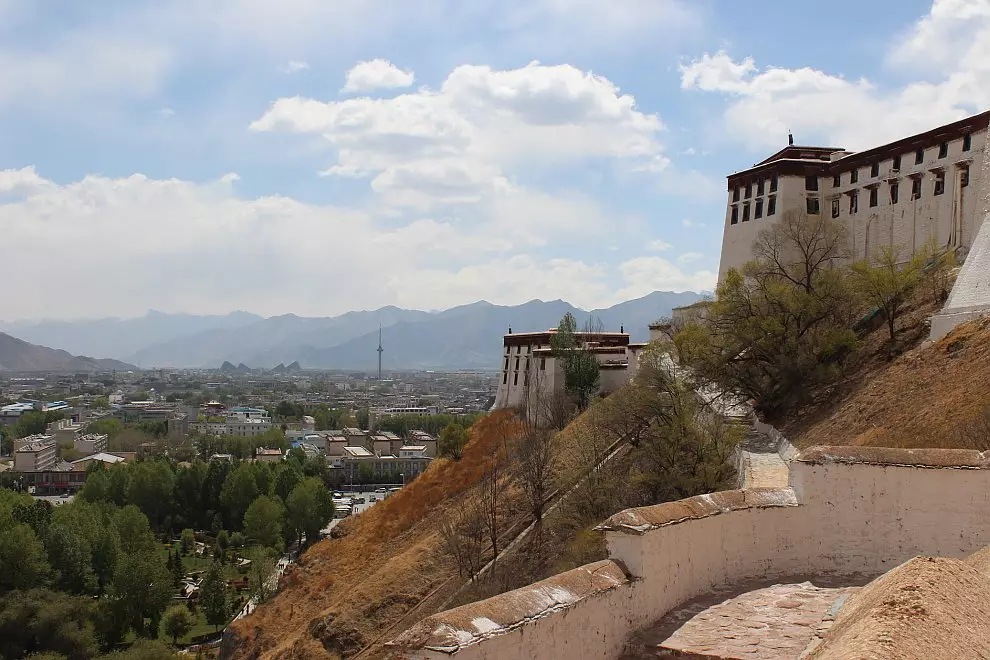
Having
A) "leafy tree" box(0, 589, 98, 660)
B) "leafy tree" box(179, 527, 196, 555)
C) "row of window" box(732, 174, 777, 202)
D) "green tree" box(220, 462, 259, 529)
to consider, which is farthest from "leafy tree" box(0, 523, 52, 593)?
"row of window" box(732, 174, 777, 202)

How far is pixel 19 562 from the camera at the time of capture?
3881cm

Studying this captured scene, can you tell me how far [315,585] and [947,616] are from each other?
28776 mm

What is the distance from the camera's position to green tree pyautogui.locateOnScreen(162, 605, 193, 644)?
127 feet

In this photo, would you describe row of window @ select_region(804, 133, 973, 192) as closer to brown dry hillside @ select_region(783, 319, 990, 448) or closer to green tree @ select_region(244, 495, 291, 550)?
brown dry hillside @ select_region(783, 319, 990, 448)

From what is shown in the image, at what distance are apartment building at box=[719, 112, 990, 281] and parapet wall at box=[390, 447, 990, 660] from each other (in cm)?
2102

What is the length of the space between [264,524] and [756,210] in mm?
34997

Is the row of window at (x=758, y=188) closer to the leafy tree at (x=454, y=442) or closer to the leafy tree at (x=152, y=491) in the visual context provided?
the leafy tree at (x=454, y=442)

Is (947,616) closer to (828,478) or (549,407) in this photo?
(828,478)

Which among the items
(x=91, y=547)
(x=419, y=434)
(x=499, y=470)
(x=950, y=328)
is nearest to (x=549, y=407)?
(x=499, y=470)

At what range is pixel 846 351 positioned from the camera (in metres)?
22.9

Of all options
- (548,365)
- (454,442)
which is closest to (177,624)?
(454,442)

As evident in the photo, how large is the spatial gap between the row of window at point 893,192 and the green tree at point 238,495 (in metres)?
42.7

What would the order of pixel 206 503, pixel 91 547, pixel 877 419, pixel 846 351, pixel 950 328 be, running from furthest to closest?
pixel 206 503, pixel 91 547, pixel 846 351, pixel 950 328, pixel 877 419

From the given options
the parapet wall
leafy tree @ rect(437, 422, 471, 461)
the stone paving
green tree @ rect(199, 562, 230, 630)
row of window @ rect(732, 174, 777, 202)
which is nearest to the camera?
the stone paving
